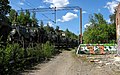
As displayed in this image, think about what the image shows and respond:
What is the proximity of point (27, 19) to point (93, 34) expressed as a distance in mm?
19424

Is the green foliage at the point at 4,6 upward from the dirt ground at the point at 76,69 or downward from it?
upward

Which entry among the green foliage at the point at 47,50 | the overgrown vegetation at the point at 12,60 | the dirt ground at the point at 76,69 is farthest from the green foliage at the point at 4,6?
the overgrown vegetation at the point at 12,60

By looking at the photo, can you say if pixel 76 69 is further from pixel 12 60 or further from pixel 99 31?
pixel 99 31

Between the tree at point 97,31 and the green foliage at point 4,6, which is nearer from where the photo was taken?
the green foliage at point 4,6

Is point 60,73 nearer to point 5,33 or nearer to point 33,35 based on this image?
point 5,33

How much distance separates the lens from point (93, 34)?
7519 centimetres

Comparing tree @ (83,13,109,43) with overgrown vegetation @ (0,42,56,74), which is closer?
overgrown vegetation @ (0,42,56,74)

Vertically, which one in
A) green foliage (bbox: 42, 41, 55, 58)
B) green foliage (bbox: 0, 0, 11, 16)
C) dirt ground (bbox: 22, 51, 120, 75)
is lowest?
dirt ground (bbox: 22, 51, 120, 75)

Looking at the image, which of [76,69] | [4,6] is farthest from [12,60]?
[4,6]

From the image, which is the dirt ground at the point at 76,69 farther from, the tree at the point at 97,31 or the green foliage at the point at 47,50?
the tree at the point at 97,31

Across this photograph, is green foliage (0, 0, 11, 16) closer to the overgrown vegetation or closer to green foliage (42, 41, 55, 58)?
green foliage (42, 41, 55, 58)

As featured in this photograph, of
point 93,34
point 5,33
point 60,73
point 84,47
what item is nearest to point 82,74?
point 60,73

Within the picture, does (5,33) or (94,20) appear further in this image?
(94,20)

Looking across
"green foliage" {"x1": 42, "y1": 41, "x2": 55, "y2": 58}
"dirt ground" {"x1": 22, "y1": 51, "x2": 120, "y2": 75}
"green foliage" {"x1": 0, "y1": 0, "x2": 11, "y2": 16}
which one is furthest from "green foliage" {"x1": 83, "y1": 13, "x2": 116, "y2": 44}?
"dirt ground" {"x1": 22, "y1": 51, "x2": 120, "y2": 75}
